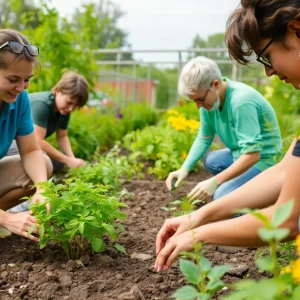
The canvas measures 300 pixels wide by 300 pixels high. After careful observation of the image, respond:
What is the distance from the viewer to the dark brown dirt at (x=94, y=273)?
209 cm

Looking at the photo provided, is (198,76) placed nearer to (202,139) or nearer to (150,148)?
(202,139)

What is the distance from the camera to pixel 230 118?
333 cm

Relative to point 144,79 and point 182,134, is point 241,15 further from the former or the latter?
point 144,79

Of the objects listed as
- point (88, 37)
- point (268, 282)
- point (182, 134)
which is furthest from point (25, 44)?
point (88, 37)

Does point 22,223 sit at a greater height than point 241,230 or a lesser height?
lesser

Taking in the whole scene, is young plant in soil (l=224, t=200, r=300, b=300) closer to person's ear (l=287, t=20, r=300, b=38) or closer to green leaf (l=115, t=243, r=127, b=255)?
person's ear (l=287, t=20, r=300, b=38)

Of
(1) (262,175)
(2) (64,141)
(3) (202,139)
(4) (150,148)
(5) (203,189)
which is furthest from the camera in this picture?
(4) (150,148)

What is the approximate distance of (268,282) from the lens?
95 centimetres

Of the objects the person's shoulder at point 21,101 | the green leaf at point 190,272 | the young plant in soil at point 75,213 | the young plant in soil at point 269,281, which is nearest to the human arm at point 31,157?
the person's shoulder at point 21,101

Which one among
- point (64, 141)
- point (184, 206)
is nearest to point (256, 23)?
point (184, 206)

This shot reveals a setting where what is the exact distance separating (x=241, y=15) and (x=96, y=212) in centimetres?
106

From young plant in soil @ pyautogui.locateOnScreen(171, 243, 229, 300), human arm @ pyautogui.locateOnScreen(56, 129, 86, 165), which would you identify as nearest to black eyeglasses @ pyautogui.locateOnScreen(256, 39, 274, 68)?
young plant in soil @ pyautogui.locateOnScreen(171, 243, 229, 300)

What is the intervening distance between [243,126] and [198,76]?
16.9 inches

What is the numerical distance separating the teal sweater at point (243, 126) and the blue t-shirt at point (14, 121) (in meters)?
1.18
